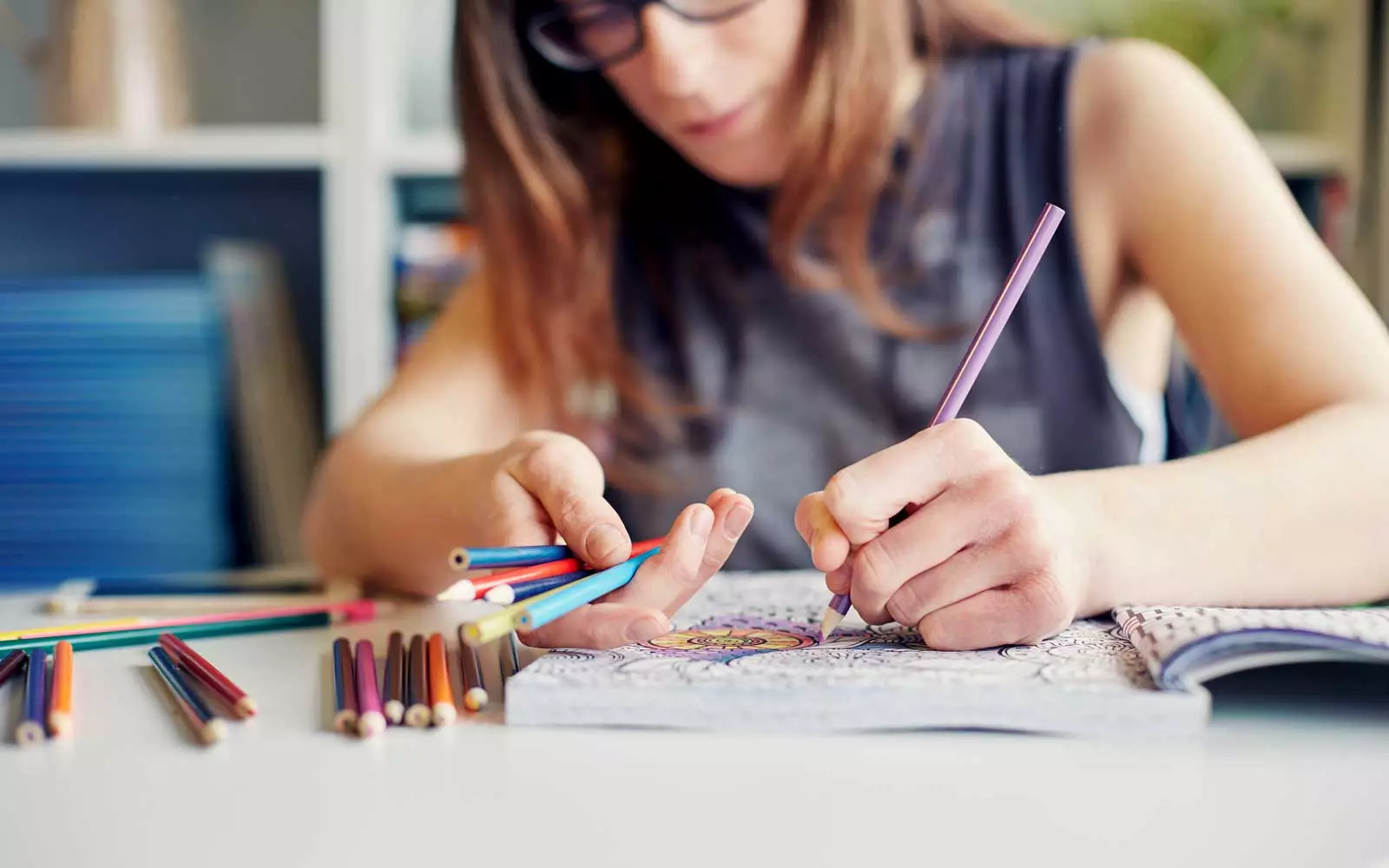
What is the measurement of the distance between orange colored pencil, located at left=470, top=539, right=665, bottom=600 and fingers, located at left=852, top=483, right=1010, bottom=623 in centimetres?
9

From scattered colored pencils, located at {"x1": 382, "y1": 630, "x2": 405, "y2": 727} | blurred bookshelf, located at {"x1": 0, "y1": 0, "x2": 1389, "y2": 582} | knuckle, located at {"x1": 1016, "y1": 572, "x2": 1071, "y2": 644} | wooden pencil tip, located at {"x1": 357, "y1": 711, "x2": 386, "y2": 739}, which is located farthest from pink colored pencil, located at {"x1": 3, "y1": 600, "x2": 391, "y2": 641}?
blurred bookshelf, located at {"x1": 0, "y1": 0, "x2": 1389, "y2": 582}

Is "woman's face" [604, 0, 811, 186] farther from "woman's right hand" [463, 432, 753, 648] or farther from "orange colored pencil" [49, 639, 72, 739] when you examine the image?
"orange colored pencil" [49, 639, 72, 739]

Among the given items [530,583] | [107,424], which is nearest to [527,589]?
[530,583]

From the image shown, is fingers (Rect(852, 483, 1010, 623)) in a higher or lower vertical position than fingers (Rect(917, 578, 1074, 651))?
higher

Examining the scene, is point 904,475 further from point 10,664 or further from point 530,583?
point 10,664

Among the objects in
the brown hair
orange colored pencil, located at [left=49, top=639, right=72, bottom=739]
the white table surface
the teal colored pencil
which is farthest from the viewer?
the brown hair

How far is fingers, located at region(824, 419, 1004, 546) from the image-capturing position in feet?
1.33

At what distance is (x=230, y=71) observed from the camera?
4.67ft

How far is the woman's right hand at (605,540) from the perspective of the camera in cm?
43

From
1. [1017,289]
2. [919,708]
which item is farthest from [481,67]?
[919,708]

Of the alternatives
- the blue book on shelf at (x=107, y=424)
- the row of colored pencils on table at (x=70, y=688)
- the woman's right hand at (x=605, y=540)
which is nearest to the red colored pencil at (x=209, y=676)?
the row of colored pencils on table at (x=70, y=688)

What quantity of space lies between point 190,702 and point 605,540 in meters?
0.16

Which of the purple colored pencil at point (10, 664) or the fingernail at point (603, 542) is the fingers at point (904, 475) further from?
the purple colored pencil at point (10, 664)

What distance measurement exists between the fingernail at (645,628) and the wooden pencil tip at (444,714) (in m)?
0.07
